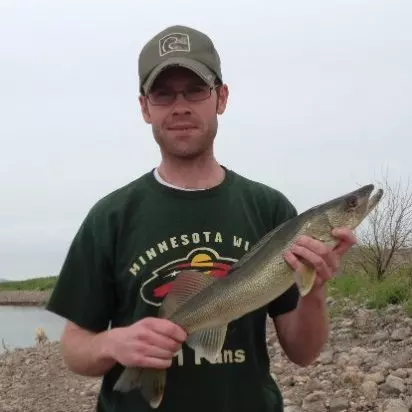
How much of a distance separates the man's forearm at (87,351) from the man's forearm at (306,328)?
80 centimetres

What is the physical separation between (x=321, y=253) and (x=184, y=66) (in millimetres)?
1068

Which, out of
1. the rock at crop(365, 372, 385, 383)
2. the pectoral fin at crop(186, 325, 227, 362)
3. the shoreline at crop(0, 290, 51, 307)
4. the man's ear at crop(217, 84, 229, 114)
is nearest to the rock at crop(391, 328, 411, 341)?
the rock at crop(365, 372, 385, 383)

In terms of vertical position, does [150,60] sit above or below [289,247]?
above

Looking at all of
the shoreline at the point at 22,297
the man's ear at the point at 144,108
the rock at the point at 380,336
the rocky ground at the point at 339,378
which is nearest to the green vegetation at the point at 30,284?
the shoreline at the point at 22,297

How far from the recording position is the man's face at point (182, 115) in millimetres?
2861

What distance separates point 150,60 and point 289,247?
45.1 inches

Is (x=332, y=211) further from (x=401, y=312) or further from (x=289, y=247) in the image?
(x=401, y=312)

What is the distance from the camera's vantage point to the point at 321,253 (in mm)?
2391

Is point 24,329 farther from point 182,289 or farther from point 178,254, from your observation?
point 182,289

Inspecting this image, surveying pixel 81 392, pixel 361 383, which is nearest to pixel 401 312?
pixel 361 383

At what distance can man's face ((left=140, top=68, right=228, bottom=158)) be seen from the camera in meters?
2.86

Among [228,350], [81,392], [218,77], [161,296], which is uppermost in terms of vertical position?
[218,77]

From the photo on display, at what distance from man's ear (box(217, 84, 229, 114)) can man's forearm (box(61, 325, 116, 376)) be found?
1.19m

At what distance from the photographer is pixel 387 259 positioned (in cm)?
1591
